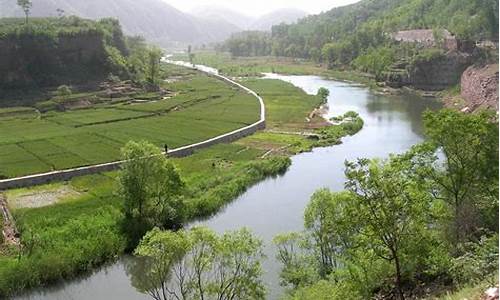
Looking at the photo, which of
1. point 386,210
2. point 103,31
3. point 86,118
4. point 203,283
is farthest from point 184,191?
point 103,31

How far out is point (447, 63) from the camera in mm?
118438

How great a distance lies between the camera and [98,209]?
4075 cm

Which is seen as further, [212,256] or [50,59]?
[50,59]

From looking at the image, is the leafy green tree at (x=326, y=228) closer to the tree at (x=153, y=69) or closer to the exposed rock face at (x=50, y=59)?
the exposed rock face at (x=50, y=59)

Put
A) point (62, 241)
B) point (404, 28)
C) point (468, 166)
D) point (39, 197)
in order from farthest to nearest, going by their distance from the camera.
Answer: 1. point (404, 28)
2. point (39, 197)
3. point (62, 241)
4. point (468, 166)

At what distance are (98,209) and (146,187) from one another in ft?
17.5

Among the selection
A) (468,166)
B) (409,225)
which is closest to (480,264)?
(409,225)

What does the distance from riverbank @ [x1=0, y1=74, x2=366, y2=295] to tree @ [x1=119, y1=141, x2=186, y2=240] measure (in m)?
1.46

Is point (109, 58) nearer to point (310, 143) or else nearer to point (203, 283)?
point (310, 143)

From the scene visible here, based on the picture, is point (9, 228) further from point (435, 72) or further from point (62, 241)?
point (435, 72)

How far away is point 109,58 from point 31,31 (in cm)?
1602

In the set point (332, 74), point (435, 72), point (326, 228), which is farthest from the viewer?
point (332, 74)

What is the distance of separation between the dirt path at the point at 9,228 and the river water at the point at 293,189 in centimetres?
585

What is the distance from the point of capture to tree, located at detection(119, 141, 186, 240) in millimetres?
37531
